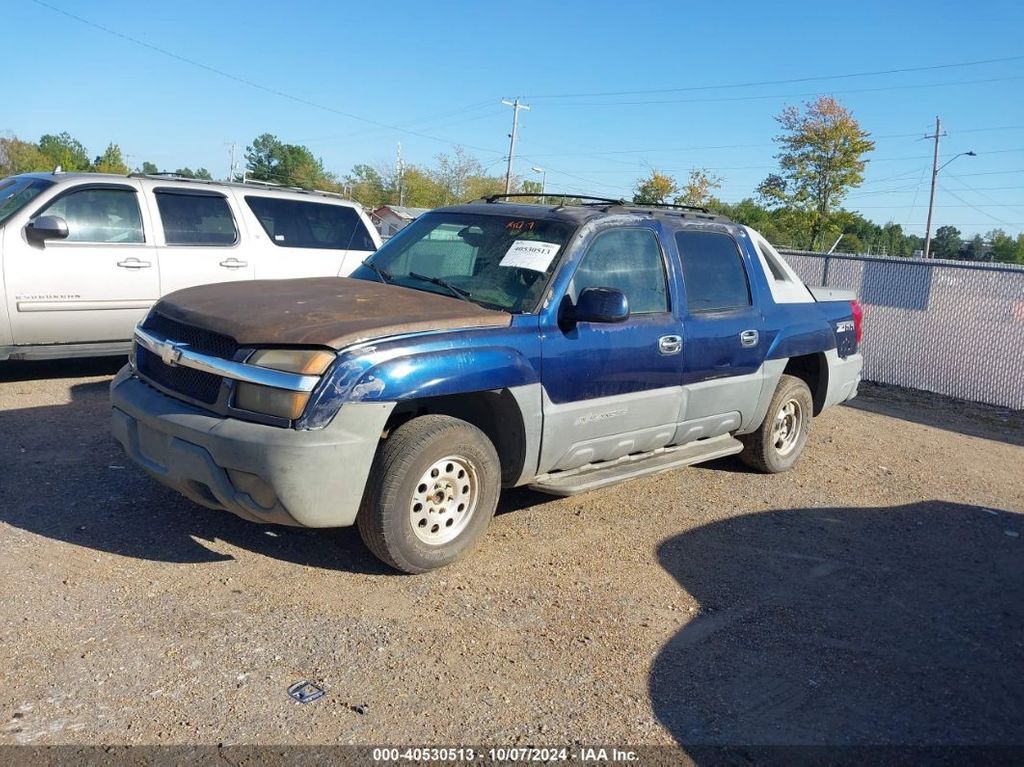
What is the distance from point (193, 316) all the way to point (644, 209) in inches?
115

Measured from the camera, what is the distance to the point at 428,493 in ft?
14.1

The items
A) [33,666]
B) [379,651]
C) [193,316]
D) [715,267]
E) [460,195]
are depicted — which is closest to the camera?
[33,666]

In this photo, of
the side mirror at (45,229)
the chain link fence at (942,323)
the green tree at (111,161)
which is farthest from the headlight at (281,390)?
the green tree at (111,161)

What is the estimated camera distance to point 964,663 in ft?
13.1

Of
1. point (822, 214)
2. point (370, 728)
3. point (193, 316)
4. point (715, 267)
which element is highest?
point (822, 214)

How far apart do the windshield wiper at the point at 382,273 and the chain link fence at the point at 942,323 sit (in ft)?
25.2

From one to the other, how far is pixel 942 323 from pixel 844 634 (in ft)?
25.1

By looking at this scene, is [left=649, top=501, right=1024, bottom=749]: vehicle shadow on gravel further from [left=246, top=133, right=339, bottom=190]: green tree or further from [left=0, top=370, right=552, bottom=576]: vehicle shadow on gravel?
[left=246, top=133, right=339, bottom=190]: green tree

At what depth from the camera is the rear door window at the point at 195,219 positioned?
809cm

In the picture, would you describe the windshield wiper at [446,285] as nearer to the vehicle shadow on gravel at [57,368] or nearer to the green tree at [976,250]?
the vehicle shadow on gravel at [57,368]

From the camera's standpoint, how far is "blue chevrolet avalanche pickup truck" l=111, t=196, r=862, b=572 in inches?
152

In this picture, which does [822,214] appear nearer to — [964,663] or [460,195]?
[460,195]

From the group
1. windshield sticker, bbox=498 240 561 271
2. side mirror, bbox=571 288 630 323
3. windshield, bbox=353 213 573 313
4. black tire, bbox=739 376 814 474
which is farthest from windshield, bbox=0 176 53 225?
black tire, bbox=739 376 814 474

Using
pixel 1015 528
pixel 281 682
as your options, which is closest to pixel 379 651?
pixel 281 682
